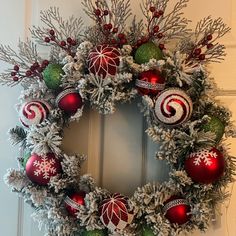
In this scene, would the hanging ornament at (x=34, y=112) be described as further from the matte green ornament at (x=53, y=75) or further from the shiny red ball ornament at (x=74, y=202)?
the shiny red ball ornament at (x=74, y=202)

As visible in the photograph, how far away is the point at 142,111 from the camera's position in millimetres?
1083

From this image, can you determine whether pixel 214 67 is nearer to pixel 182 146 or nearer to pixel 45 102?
pixel 182 146

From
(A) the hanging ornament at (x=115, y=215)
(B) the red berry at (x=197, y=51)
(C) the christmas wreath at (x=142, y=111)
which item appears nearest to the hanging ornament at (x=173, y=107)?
(C) the christmas wreath at (x=142, y=111)

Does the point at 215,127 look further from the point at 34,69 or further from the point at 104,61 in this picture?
the point at 34,69

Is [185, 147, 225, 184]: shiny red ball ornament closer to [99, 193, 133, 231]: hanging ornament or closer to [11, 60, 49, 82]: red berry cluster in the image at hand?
[99, 193, 133, 231]: hanging ornament

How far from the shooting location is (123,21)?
108 centimetres

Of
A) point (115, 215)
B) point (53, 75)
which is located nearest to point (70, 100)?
point (53, 75)

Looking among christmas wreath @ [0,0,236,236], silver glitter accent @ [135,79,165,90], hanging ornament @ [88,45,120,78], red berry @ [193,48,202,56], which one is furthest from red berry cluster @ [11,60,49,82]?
red berry @ [193,48,202,56]

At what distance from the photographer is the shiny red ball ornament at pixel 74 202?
104 centimetres

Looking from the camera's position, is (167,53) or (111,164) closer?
(167,53)

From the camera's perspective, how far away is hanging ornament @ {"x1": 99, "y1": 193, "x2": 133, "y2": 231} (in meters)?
1.01

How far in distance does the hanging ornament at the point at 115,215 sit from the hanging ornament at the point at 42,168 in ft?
0.48

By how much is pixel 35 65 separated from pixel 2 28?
0.22 metres

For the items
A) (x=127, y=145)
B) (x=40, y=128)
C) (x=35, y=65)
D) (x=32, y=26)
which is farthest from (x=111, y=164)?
(x=32, y=26)
